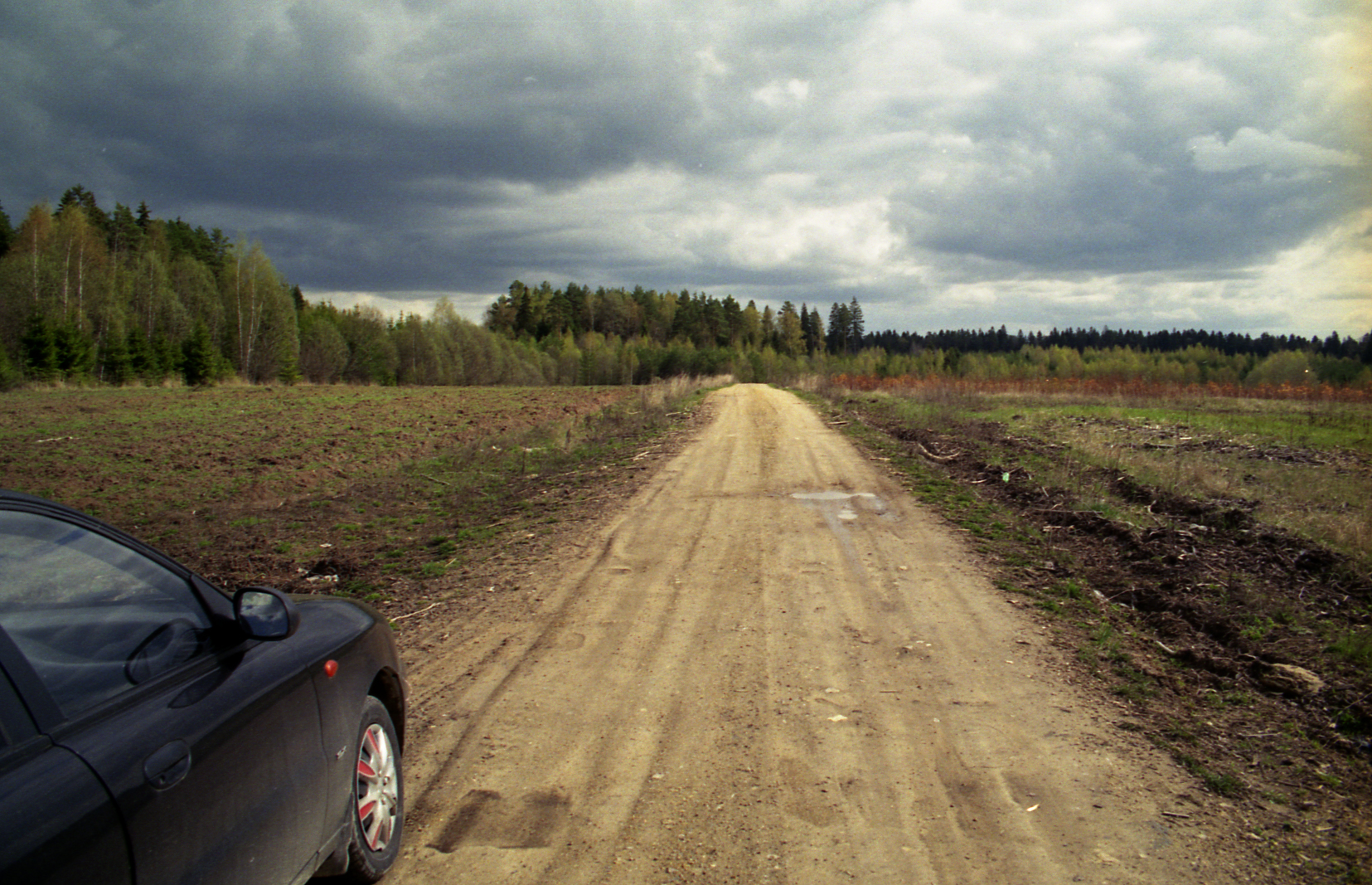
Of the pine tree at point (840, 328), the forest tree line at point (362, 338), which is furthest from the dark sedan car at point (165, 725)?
the pine tree at point (840, 328)

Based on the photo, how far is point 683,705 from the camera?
4.99 m

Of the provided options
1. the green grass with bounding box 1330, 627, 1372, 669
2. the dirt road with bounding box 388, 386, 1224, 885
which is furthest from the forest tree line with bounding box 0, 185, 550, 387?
the green grass with bounding box 1330, 627, 1372, 669

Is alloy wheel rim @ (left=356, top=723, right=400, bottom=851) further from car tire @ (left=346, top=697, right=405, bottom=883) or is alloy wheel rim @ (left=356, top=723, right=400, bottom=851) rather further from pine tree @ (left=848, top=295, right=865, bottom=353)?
pine tree @ (left=848, top=295, right=865, bottom=353)

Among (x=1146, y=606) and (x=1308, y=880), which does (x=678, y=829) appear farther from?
(x=1146, y=606)

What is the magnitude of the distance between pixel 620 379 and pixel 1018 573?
10634 cm

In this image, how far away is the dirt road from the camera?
3.50m

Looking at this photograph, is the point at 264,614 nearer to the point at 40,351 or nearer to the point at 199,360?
the point at 40,351

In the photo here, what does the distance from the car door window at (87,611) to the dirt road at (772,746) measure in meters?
1.56

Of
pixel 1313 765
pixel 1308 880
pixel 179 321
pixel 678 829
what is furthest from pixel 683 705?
pixel 179 321

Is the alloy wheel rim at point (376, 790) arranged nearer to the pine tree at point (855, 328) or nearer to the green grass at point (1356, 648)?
the green grass at point (1356, 648)

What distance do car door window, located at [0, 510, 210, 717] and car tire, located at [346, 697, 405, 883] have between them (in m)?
0.94

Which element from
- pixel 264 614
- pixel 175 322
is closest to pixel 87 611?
pixel 264 614

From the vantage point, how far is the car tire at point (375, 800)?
125 inches

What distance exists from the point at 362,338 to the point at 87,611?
3528 inches
